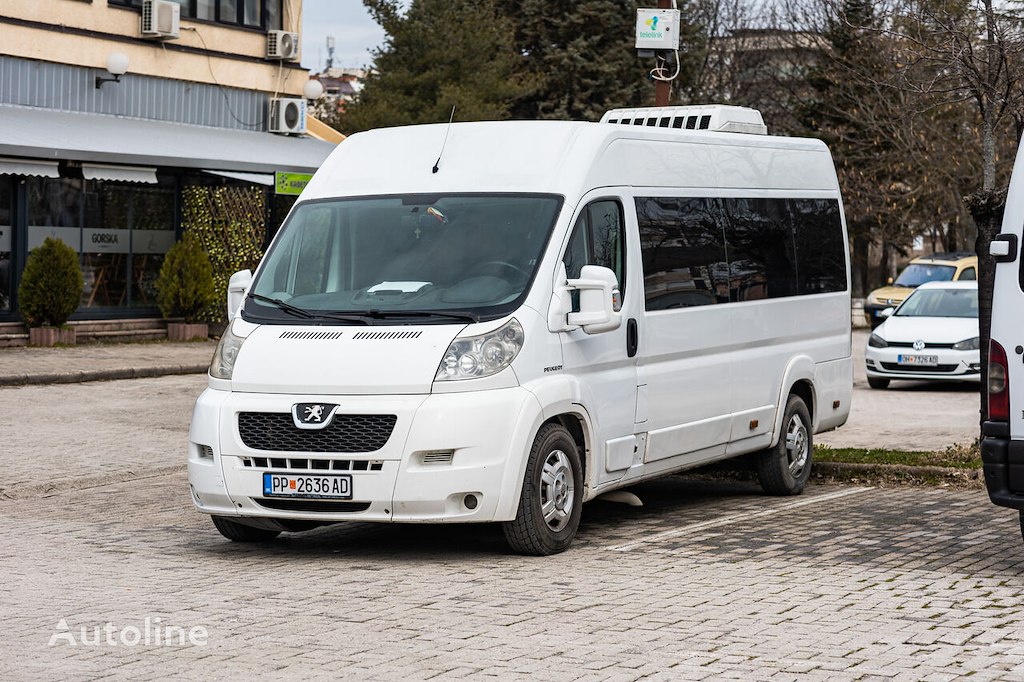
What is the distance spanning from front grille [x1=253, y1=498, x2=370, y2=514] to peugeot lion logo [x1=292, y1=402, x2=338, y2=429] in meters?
0.41

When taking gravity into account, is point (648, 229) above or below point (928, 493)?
above

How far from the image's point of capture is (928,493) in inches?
458

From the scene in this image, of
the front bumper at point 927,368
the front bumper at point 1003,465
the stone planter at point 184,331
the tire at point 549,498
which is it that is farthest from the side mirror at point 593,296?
the stone planter at point 184,331

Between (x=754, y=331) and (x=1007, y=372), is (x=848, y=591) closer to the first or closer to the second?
(x=1007, y=372)

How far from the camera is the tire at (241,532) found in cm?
912

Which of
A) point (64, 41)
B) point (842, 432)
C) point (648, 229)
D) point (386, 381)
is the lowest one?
point (842, 432)

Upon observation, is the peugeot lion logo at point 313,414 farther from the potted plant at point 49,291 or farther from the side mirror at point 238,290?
the potted plant at point 49,291

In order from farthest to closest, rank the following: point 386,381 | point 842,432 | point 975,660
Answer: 1. point 842,432
2. point 386,381
3. point 975,660

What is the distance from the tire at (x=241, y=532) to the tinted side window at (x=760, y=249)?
139 inches

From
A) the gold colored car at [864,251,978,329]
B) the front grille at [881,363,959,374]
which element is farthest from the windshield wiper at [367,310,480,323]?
the gold colored car at [864,251,978,329]

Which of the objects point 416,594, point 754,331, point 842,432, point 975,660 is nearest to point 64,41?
point 842,432

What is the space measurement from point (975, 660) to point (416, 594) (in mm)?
2610

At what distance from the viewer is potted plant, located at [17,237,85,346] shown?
24.8 meters

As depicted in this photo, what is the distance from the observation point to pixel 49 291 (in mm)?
24828
